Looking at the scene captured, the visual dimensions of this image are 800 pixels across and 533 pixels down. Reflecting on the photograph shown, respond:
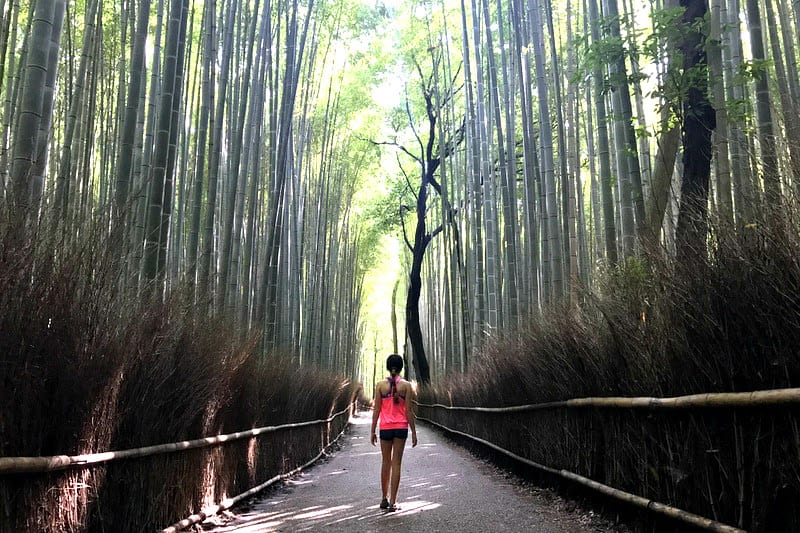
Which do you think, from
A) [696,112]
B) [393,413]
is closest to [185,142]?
[393,413]

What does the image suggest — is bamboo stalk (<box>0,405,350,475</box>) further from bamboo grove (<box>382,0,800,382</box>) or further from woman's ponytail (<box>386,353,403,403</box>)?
bamboo grove (<box>382,0,800,382</box>)

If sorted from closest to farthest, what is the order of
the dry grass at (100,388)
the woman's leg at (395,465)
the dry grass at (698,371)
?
the dry grass at (100,388)
the dry grass at (698,371)
the woman's leg at (395,465)

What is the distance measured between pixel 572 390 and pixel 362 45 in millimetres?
9477

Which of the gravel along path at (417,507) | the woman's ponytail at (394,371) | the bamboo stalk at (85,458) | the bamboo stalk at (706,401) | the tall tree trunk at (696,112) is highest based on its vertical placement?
the tall tree trunk at (696,112)

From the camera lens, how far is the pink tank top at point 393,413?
500 cm

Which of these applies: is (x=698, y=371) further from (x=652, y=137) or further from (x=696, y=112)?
(x=652, y=137)

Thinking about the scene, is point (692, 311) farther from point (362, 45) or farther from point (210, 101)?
point (362, 45)

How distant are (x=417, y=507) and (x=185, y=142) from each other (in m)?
5.47

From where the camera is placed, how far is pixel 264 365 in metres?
6.02

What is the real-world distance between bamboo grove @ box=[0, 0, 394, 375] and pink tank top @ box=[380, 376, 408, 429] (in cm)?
155

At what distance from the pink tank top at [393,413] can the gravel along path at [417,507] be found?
628mm

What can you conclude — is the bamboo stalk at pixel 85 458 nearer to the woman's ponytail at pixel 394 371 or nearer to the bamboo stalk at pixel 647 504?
the woman's ponytail at pixel 394 371

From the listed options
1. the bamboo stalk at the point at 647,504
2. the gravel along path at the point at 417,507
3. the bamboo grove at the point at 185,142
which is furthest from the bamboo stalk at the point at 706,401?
the bamboo grove at the point at 185,142

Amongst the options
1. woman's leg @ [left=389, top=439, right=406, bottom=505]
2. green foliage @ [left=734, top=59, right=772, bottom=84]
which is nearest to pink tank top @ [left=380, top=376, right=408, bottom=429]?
woman's leg @ [left=389, top=439, right=406, bottom=505]
